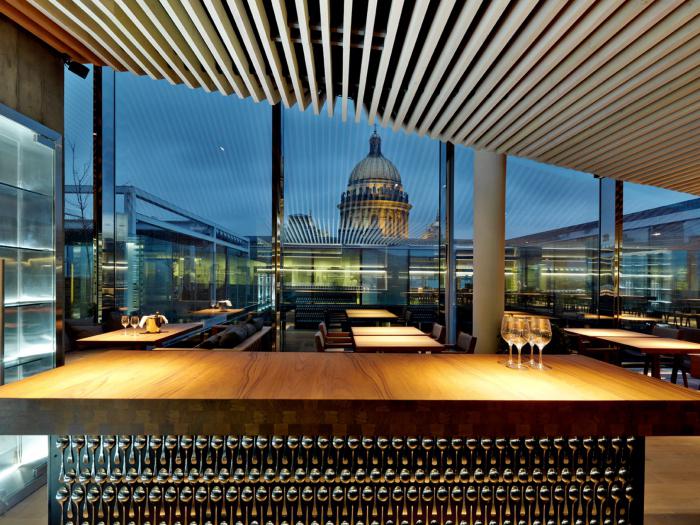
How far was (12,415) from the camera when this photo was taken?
56.3 inches

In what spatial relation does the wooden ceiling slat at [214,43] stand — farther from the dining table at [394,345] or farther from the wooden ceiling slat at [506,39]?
the dining table at [394,345]

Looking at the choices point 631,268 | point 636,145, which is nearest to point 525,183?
point 631,268

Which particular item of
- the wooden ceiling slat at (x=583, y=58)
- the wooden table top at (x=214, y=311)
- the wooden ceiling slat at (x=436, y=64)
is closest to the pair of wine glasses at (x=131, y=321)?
the wooden table top at (x=214, y=311)

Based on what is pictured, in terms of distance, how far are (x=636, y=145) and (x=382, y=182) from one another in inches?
131

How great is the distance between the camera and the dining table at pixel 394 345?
4191mm

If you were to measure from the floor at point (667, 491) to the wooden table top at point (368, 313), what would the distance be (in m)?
3.62

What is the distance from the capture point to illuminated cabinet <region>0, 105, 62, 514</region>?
8.97ft

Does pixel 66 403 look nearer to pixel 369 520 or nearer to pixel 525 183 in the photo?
pixel 369 520

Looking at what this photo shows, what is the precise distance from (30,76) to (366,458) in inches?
129

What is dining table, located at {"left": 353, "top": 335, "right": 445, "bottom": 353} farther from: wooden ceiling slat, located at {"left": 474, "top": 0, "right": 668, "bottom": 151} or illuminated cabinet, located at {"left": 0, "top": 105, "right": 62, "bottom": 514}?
illuminated cabinet, located at {"left": 0, "top": 105, "right": 62, "bottom": 514}

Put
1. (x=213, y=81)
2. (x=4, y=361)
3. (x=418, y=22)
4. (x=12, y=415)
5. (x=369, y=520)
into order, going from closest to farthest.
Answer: (x=12, y=415)
(x=369, y=520)
(x=418, y=22)
(x=4, y=361)
(x=213, y=81)

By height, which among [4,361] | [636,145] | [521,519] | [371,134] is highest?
[371,134]

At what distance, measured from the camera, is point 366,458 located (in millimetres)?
1661

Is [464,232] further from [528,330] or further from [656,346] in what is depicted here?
[528,330]
